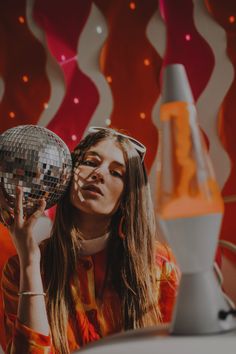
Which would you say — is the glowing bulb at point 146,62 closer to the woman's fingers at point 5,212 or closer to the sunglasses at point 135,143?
the sunglasses at point 135,143

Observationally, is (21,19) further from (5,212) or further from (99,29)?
(5,212)

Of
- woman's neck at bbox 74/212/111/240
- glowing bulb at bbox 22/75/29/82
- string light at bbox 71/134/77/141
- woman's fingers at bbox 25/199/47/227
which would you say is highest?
glowing bulb at bbox 22/75/29/82

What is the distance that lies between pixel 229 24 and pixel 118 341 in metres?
1.20

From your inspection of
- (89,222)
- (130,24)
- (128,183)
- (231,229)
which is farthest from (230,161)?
(130,24)

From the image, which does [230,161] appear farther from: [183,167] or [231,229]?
[183,167]

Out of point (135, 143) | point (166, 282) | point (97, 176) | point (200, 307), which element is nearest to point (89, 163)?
point (97, 176)

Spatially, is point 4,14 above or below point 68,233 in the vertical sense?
above

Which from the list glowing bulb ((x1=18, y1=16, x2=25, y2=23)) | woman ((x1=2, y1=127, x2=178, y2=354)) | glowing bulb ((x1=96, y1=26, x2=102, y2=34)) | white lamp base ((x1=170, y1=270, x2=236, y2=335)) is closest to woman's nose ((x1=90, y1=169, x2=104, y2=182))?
woman ((x1=2, y1=127, x2=178, y2=354))

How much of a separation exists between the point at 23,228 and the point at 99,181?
31 centimetres

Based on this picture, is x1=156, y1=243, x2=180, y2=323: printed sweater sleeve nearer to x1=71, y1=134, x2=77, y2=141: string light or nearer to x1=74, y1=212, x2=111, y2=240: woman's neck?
x1=74, y1=212, x2=111, y2=240: woman's neck

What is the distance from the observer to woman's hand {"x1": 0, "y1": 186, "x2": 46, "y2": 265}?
120cm

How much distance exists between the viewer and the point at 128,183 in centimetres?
149

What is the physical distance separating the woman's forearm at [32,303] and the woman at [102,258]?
131mm

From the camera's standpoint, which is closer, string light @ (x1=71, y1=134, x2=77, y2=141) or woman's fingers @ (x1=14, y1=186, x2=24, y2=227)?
woman's fingers @ (x1=14, y1=186, x2=24, y2=227)
